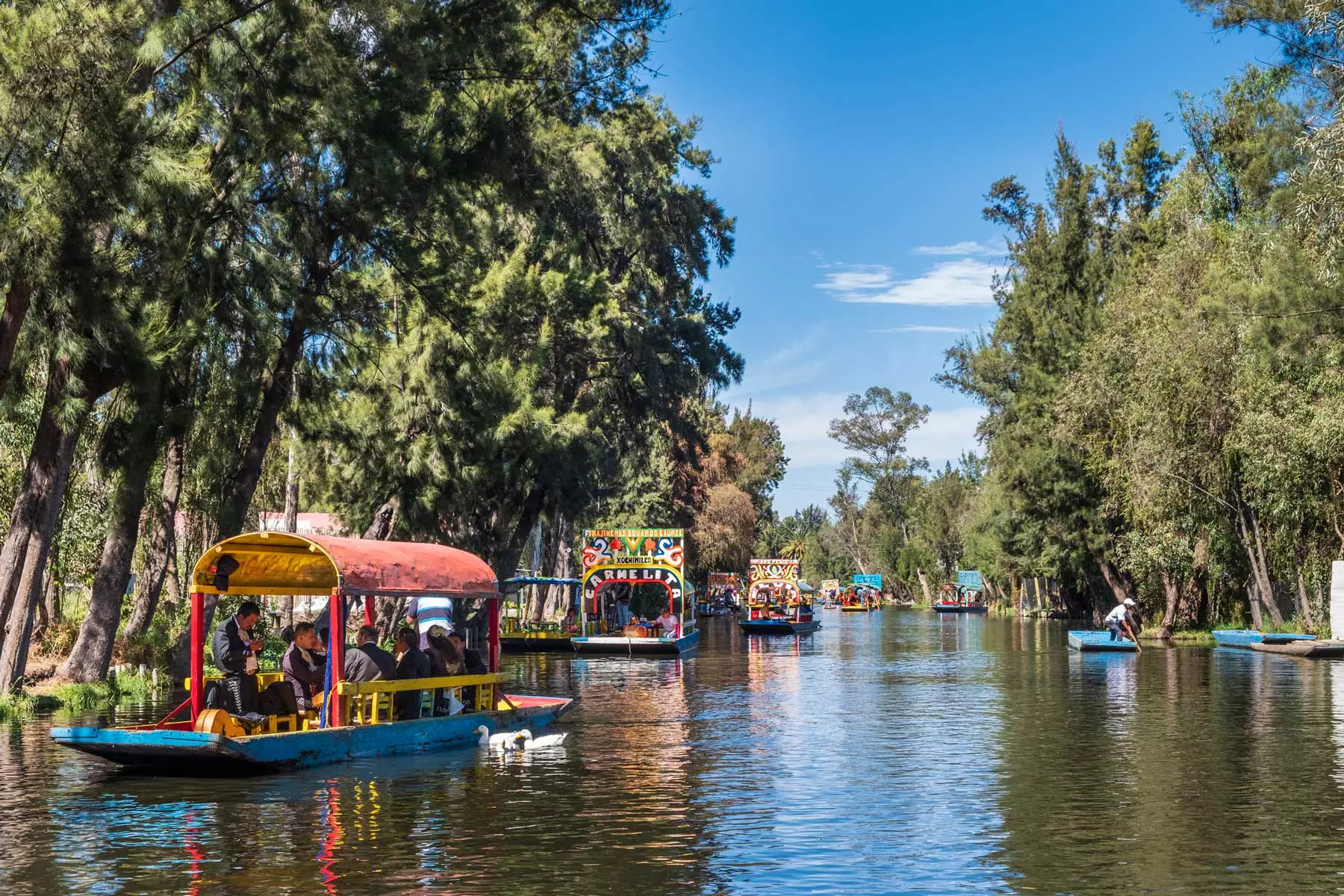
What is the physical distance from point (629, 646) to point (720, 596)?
73522 mm

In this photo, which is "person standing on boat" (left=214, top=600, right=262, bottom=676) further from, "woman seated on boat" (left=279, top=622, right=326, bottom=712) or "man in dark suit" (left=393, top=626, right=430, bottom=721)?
"man in dark suit" (left=393, top=626, right=430, bottom=721)

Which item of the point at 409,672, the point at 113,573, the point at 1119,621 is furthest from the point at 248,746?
the point at 1119,621

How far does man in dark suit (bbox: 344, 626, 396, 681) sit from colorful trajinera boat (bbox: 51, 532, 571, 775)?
0.54ft

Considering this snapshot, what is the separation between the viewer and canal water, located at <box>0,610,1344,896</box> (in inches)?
488

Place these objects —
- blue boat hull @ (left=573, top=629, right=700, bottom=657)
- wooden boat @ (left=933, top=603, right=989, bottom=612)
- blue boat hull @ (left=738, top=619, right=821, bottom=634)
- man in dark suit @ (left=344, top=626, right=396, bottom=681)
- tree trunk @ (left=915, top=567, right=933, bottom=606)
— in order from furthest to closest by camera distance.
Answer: tree trunk @ (left=915, top=567, right=933, bottom=606) → wooden boat @ (left=933, top=603, right=989, bottom=612) → blue boat hull @ (left=738, top=619, right=821, bottom=634) → blue boat hull @ (left=573, top=629, right=700, bottom=657) → man in dark suit @ (left=344, top=626, right=396, bottom=681)

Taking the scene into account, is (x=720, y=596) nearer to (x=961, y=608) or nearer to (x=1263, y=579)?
(x=961, y=608)

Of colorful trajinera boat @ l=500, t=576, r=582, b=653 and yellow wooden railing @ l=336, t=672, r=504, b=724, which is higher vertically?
yellow wooden railing @ l=336, t=672, r=504, b=724

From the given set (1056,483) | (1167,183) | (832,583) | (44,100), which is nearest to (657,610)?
(1056,483)

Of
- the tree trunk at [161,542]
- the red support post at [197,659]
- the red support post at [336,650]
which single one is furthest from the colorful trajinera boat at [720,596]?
the red support post at [336,650]

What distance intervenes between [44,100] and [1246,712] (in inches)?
859

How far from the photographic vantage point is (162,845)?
1373 centimetres

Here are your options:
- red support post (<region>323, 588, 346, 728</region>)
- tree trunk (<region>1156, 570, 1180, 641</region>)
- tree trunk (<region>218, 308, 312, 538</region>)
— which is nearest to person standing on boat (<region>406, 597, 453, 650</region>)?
tree trunk (<region>218, 308, 312, 538</region>)

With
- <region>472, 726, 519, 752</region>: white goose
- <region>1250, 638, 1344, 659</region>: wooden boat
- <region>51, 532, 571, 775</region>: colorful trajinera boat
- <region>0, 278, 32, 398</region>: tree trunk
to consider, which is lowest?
<region>472, 726, 519, 752</region>: white goose

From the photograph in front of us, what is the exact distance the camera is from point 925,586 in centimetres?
15050
